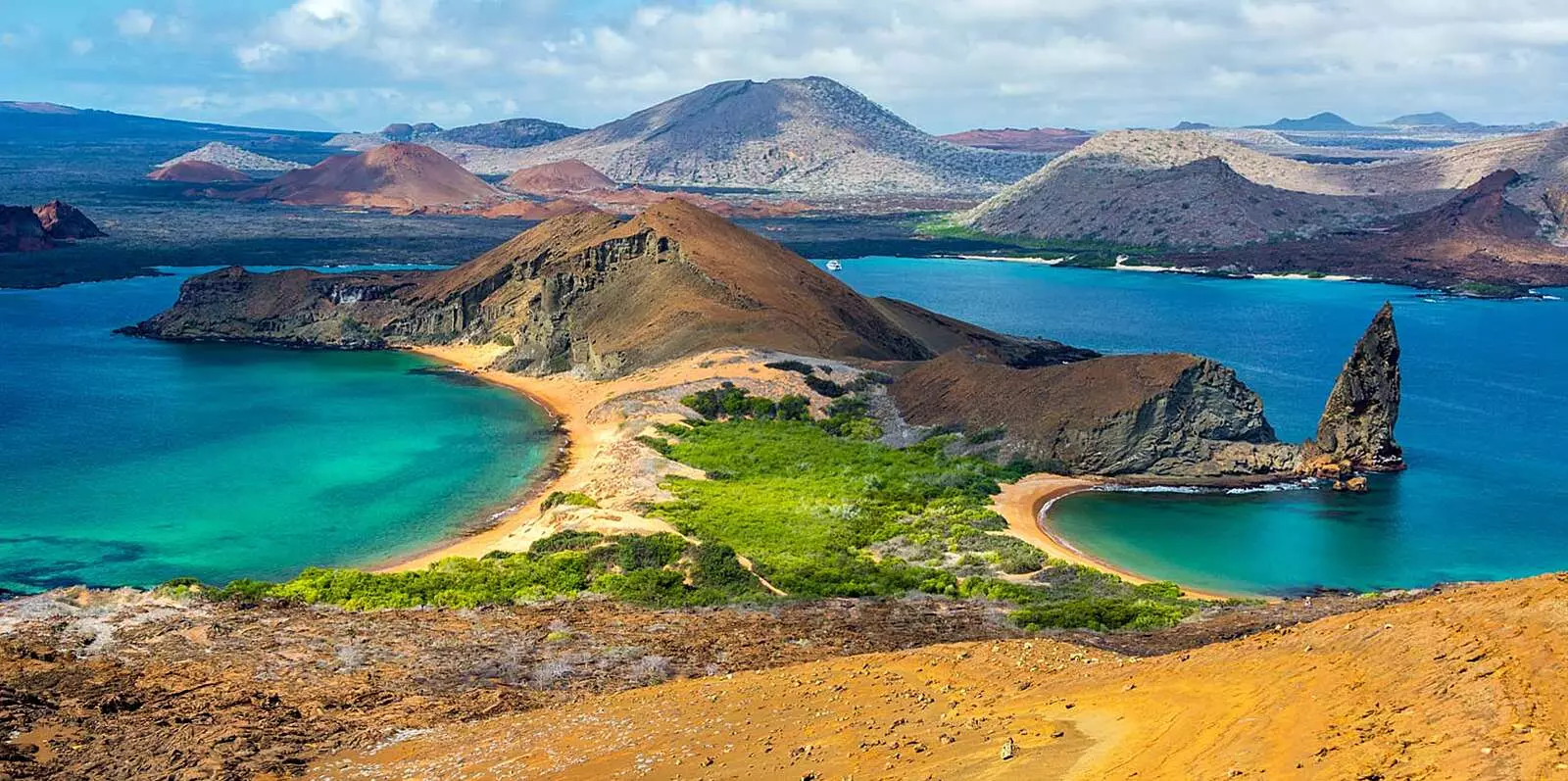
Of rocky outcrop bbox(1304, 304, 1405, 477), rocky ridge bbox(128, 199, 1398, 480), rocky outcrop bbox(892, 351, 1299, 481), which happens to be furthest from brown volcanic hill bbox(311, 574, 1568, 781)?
rocky outcrop bbox(1304, 304, 1405, 477)

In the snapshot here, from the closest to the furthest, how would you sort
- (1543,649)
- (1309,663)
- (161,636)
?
(1543,649)
(1309,663)
(161,636)

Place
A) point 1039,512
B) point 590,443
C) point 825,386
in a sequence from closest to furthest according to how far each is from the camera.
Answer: point 1039,512 → point 590,443 → point 825,386

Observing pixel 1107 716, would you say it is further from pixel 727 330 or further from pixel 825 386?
pixel 727 330

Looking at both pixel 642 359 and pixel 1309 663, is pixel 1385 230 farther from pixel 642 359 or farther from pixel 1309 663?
pixel 1309 663

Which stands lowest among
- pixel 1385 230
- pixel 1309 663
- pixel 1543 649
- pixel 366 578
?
pixel 366 578

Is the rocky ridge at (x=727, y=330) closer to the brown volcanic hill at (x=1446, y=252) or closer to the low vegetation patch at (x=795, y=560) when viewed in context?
the low vegetation patch at (x=795, y=560)

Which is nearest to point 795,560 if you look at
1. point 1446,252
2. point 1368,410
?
point 1368,410

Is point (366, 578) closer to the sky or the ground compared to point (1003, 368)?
closer to the ground

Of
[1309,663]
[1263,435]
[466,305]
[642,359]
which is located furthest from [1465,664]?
[466,305]

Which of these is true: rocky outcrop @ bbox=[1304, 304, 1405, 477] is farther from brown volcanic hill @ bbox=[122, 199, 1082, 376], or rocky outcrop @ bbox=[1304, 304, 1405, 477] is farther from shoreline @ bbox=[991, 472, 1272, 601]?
brown volcanic hill @ bbox=[122, 199, 1082, 376]
